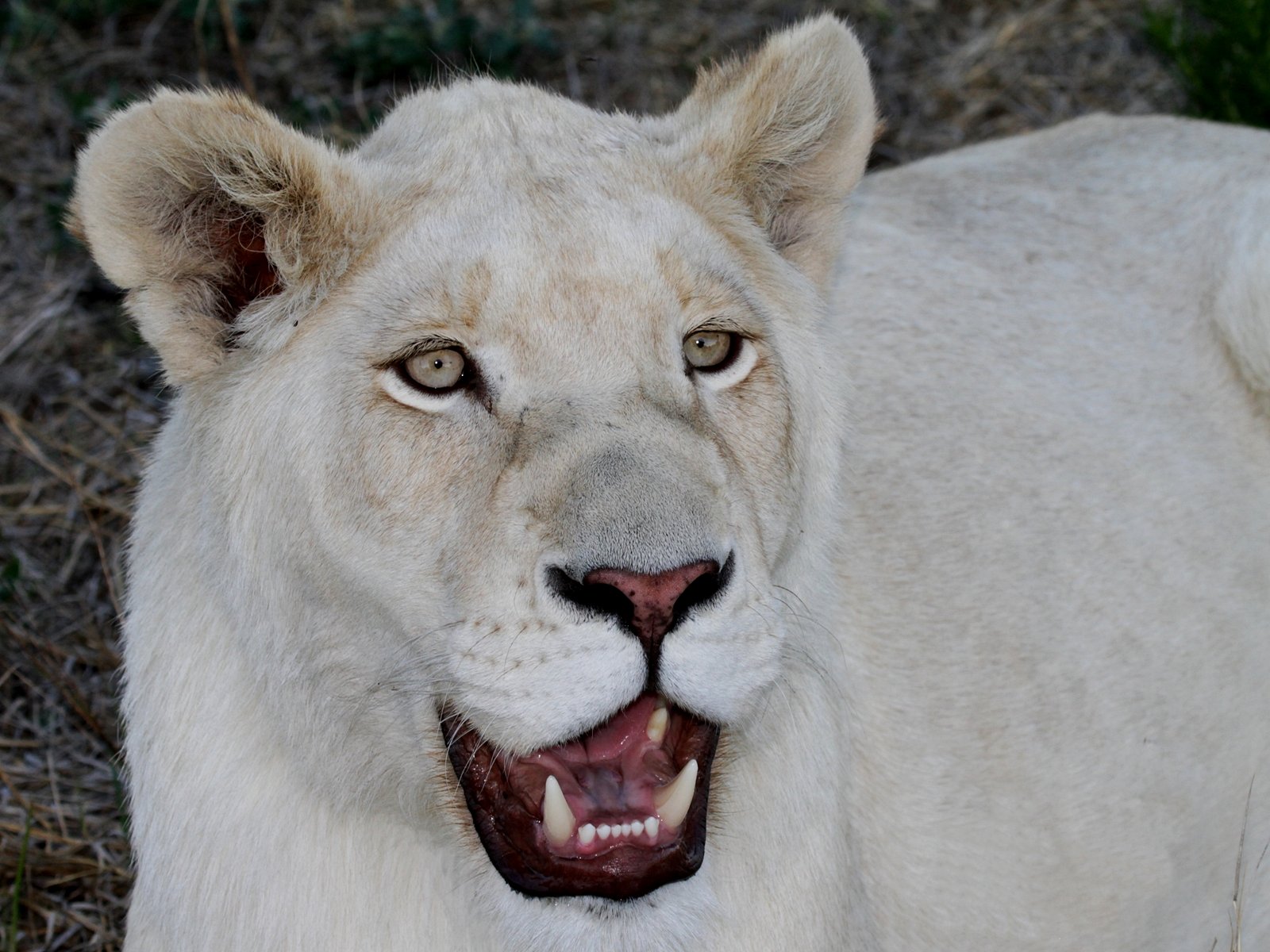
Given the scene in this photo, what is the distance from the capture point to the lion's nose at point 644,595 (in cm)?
211

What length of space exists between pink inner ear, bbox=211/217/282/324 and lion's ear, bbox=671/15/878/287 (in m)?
0.75

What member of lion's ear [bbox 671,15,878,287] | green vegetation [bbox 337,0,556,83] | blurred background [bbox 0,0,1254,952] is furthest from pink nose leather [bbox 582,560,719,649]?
green vegetation [bbox 337,0,556,83]

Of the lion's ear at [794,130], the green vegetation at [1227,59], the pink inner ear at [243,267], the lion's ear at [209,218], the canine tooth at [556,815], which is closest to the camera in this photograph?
the canine tooth at [556,815]

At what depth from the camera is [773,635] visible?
2354mm

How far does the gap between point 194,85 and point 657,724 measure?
455 centimetres

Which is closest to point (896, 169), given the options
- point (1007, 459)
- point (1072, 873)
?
point (1007, 459)

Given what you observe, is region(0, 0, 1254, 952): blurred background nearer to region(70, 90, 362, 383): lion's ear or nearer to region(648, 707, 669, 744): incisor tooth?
region(70, 90, 362, 383): lion's ear

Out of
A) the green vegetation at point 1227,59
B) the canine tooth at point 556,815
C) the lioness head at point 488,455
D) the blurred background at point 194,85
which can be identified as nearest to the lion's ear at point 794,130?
the lioness head at point 488,455

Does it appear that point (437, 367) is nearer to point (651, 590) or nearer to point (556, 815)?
point (651, 590)

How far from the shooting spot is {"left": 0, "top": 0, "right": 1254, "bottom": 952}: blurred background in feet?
14.9

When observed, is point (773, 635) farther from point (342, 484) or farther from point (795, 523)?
point (342, 484)

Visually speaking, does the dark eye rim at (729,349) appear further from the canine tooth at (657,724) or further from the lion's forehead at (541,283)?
the canine tooth at (657,724)

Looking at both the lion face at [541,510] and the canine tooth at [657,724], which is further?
the canine tooth at [657,724]

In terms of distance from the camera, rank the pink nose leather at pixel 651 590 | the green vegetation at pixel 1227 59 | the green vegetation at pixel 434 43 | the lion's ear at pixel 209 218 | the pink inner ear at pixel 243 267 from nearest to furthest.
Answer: the pink nose leather at pixel 651 590, the lion's ear at pixel 209 218, the pink inner ear at pixel 243 267, the green vegetation at pixel 1227 59, the green vegetation at pixel 434 43
